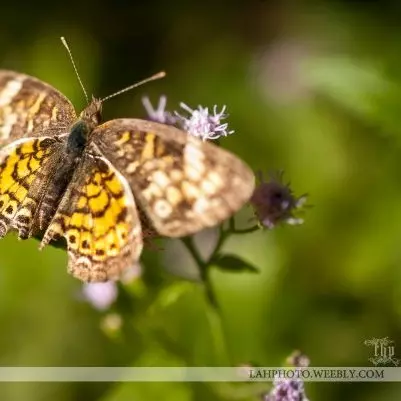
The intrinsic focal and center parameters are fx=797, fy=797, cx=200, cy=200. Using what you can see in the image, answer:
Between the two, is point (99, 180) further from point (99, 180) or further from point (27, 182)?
point (27, 182)

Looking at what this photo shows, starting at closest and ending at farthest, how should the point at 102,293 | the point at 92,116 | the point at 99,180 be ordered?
the point at 99,180 < the point at 92,116 < the point at 102,293

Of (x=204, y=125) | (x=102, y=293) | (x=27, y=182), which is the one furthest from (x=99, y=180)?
(x=102, y=293)

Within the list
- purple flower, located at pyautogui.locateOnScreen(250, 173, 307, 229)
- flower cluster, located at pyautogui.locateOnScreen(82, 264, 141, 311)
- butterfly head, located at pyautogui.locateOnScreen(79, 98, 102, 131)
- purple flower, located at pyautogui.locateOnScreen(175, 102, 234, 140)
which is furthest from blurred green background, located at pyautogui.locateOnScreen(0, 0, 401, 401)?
butterfly head, located at pyautogui.locateOnScreen(79, 98, 102, 131)

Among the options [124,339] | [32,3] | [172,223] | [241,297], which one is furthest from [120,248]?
[32,3]

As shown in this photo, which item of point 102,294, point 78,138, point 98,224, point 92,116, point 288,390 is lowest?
point 288,390

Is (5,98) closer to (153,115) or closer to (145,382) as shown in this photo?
(153,115)

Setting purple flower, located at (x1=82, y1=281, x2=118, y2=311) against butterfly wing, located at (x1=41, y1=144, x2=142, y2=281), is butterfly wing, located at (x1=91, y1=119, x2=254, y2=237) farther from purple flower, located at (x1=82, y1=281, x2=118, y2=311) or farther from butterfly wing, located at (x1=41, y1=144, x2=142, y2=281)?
purple flower, located at (x1=82, y1=281, x2=118, y2=311)

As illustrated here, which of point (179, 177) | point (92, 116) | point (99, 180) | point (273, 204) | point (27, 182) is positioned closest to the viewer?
point (179, 177)
